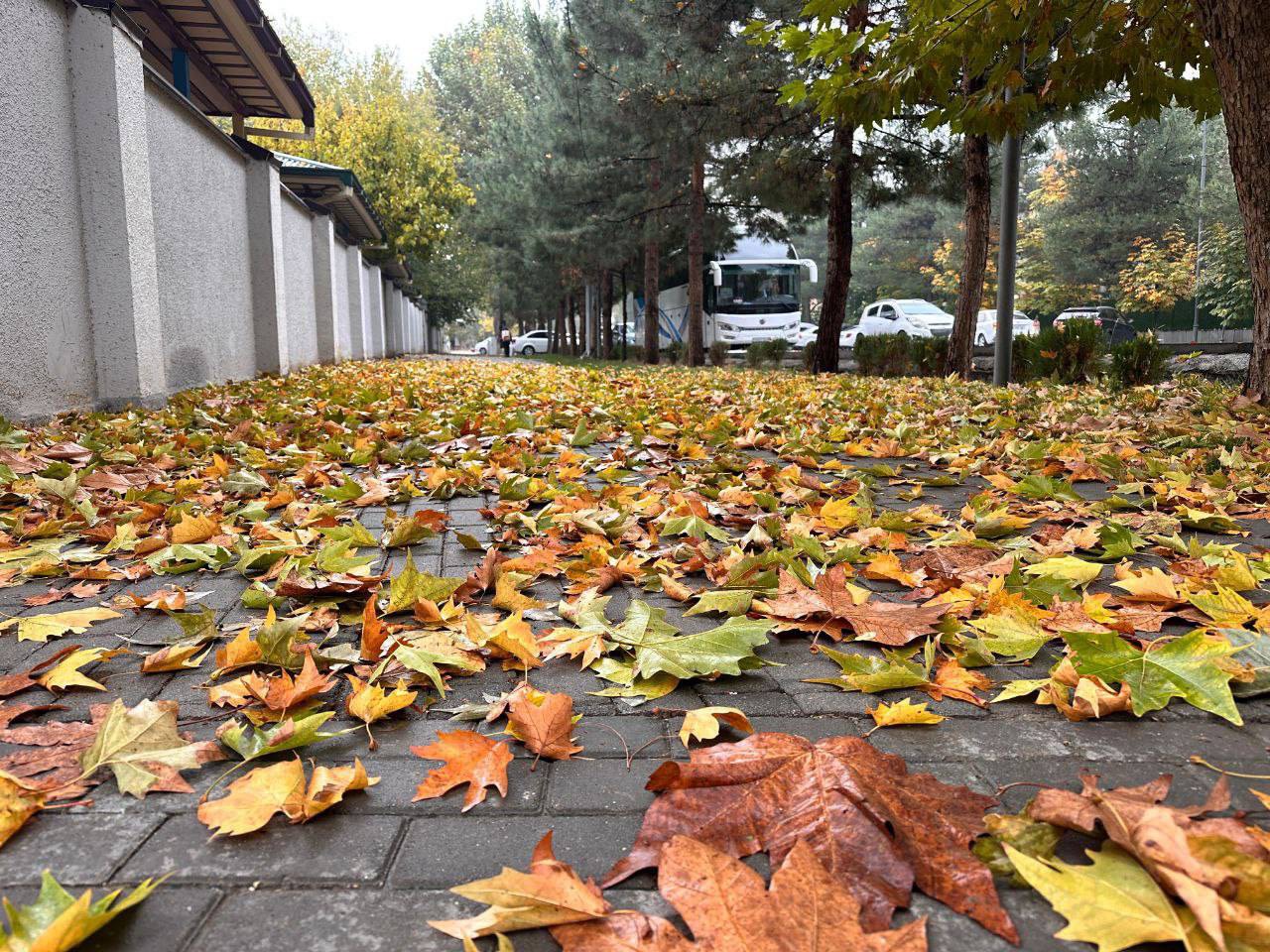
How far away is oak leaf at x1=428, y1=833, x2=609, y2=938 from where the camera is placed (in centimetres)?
109

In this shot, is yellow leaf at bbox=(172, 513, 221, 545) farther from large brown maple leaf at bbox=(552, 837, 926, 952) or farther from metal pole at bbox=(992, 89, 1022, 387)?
metal pole at bbox=(992, 89, 1022, 387)

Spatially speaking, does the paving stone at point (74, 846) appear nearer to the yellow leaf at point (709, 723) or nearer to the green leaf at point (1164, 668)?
the yellow leaf at point (709, 723)

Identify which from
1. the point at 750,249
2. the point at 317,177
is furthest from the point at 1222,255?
the point at 317,177

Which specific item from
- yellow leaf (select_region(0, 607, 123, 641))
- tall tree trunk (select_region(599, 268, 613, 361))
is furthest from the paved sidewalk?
tall tree trunk (select_region(599, 268, 613, 361))

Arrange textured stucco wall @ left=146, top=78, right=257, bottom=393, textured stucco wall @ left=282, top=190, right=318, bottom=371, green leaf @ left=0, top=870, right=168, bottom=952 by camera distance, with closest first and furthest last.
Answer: green leaf @ left=0, top=870, right=168, bottom=952 → textured stucco wall @ left=146, top=78, right=257, bottom=393 → textured stucco wall @ left=282, top=190, right=318, bottom=371

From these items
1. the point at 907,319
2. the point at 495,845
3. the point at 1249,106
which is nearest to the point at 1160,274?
the point at 907,319

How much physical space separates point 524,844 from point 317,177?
54.7 feet

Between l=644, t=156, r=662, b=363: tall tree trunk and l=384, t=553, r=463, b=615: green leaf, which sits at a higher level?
l=644, t=156, r=662, b=363: tall tree trunk

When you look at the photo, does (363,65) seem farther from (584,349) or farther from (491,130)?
(584,349)

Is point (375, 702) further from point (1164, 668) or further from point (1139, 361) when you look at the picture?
point (1139, 361)

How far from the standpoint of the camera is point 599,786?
4.82ft

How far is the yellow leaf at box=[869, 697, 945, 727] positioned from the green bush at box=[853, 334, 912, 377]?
15162 mm

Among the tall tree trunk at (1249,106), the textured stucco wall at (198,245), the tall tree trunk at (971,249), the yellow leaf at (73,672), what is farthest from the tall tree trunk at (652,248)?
the yellow leaf at (73,672)

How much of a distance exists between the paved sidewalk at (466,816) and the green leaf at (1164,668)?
0.05 meters
